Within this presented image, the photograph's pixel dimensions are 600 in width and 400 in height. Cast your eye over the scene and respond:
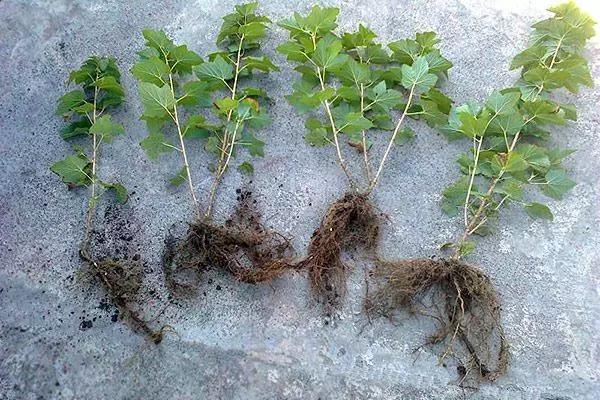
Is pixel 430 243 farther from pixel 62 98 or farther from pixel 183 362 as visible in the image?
pixel 62 98

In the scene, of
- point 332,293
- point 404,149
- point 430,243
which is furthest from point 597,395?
point 404,149

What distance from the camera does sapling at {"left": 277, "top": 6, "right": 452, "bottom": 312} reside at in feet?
5.81

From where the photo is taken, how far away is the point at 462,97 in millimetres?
2014

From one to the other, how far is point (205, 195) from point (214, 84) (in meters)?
0.35

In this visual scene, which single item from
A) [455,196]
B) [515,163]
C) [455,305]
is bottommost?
[455,305]

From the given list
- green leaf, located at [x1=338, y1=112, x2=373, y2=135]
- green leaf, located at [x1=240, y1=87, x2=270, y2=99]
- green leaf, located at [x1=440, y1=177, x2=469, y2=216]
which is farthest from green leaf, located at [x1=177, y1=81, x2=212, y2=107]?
green leaf, located at [x1=440, y1=177, x2=469, y2=216]

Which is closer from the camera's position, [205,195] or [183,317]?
[183,317]

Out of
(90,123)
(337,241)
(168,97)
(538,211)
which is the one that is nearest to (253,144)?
(168,97)

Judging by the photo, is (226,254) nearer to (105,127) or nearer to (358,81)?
(105,127)

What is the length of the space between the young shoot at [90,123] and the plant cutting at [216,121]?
12 cm

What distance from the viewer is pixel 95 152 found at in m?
1.91

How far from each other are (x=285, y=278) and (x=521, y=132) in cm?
82

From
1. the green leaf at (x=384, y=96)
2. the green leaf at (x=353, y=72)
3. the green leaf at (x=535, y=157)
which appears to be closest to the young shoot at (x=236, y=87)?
the green leaf at (x=353, y=72)

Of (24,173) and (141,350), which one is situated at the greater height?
(24,173)
